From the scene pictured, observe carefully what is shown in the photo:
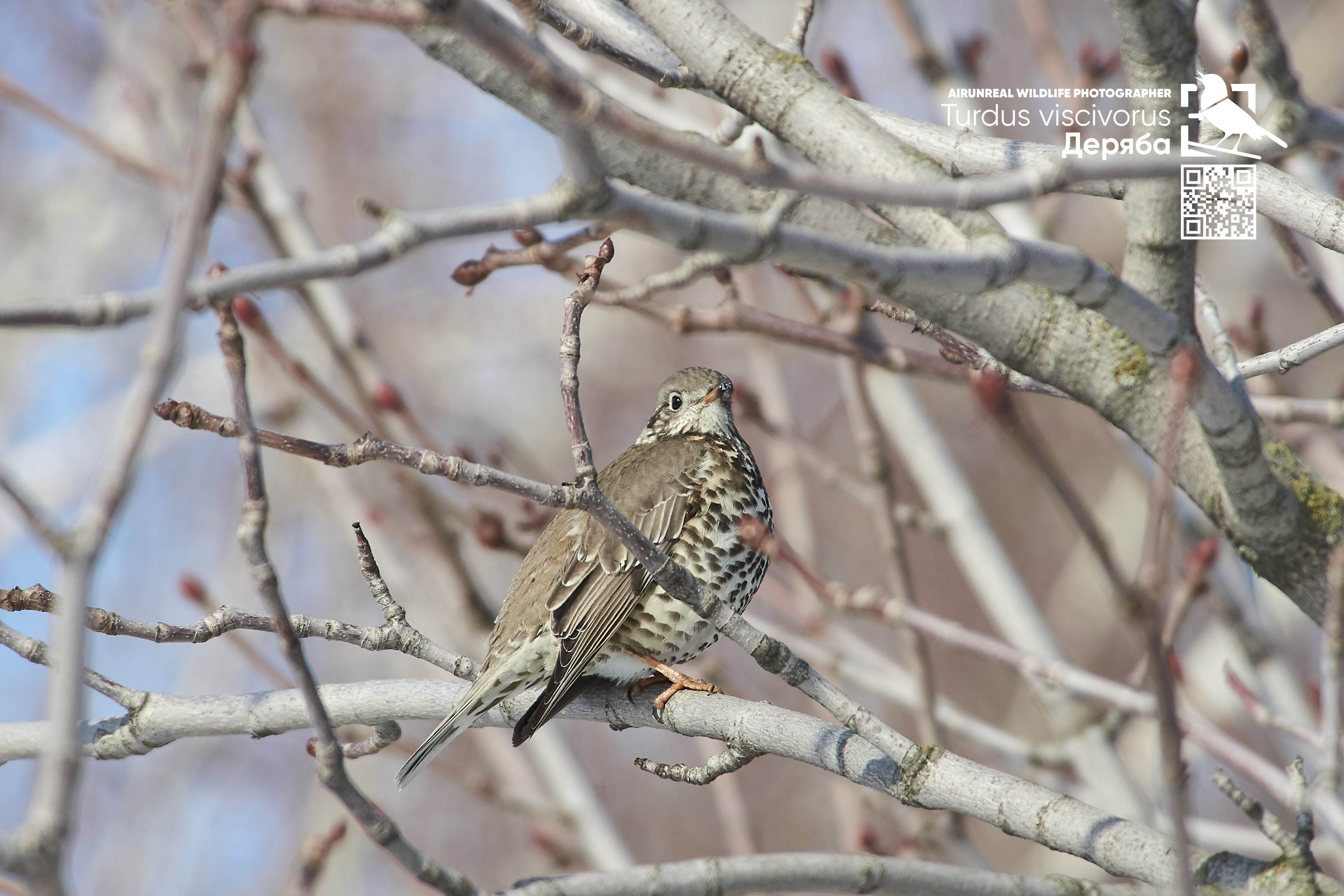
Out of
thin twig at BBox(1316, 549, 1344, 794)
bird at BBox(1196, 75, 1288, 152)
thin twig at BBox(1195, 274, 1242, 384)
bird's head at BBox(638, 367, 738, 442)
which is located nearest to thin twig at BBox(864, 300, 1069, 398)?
thin twig at BBox(1195, 274, 1242, 384)

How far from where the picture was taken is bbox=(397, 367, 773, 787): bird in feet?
13.3

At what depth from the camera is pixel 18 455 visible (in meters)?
8.91

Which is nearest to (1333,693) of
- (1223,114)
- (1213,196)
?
(1213,196)

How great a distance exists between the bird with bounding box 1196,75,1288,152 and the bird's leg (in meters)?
2.36

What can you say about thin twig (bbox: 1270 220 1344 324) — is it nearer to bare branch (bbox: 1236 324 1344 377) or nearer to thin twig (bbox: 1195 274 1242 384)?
thin twig (bbox: 1195 274 1242 384)

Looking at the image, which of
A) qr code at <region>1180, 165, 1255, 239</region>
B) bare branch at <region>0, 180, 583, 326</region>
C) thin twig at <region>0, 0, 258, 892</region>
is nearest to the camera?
thin twig at <region>0, 0, 258, 892</region>

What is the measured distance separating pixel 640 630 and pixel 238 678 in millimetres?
5320

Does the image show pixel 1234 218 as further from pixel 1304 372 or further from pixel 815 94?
pixel 1304 372

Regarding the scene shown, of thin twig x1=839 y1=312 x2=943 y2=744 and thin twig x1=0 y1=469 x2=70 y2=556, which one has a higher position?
thin twig x1=839 y1=312 x2=943 y2=744

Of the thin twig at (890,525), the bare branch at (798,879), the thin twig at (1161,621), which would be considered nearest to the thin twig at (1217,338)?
the thin twig at (1161,621)

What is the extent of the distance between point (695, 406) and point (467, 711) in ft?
7.52

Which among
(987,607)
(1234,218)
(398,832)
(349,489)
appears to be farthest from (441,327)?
(398,832)

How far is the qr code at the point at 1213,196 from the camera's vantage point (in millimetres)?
2400

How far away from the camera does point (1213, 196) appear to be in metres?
3.12
